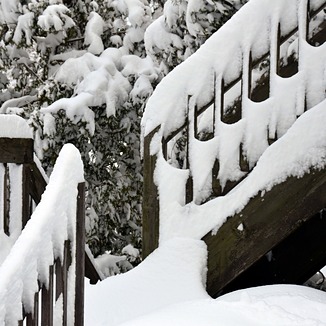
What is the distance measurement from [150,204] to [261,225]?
769 millimetres

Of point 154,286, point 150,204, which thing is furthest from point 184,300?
point 150,204

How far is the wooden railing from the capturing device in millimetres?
1731

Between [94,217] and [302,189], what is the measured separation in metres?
4.90

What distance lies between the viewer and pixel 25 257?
5.88 feet

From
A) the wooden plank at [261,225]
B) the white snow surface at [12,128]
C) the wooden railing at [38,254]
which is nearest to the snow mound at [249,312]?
the wooden railing at [38,254]

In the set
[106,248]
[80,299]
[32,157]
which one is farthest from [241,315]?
[106,248]

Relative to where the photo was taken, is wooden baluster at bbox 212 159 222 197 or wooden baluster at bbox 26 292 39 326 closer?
wooden baluster at bbox 26 292 39 326

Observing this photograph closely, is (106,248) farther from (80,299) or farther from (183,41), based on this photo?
(80,299)

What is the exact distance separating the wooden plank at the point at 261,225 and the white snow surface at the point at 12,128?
1401 millimetres

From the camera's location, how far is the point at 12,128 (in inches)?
146

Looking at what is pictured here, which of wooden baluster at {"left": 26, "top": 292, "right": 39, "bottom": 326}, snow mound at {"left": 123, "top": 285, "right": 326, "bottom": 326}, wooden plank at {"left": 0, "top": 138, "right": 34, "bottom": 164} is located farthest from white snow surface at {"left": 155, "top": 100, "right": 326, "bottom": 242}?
wooden baluster at {"left": 26, "top": 292, "right": 39, "bottom": 326}

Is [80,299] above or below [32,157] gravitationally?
below

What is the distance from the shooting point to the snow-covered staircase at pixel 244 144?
3.48 metres

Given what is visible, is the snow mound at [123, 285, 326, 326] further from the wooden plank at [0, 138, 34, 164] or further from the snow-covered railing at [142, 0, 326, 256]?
the wooden plank at [0, 138, 34, 164]
